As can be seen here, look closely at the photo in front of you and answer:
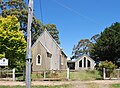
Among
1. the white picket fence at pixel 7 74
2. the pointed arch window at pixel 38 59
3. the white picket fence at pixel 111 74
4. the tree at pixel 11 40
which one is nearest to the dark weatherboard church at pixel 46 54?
the pointed arch window at pixel 38 59

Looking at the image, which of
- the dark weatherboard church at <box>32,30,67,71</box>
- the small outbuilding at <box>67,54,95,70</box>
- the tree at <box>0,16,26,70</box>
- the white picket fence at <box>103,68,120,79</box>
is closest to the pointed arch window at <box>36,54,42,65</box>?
the dark weatherboard church at <box>32,30,67,71</box>

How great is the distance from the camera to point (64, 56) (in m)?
60.0

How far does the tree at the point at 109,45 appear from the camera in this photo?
6519cm

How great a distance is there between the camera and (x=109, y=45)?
66562 millimetres

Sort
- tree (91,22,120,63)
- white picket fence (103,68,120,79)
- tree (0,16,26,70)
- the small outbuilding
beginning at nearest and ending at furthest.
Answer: white picket fence (103,68,120,79)
tree (0,16,26,70)
tree (91,22,120,63)
the small outbuilding

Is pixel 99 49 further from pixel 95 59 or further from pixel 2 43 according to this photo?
pixel 2 43

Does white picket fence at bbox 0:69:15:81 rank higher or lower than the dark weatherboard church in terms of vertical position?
lower

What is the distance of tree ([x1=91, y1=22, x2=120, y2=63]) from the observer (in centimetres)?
6519

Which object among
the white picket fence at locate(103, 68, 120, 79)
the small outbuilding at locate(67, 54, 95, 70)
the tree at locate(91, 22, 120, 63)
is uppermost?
the tree at locate(91, 22, 120, 63)

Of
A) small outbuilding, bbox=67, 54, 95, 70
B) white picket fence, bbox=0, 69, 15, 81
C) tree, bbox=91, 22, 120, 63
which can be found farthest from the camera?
small outbuilding, bbox=67, 54, 95, 70

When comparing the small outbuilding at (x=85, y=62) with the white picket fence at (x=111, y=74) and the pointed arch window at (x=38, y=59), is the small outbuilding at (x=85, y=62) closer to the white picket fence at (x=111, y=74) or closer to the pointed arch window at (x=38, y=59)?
the pointed arch window at (x=38, y=59)

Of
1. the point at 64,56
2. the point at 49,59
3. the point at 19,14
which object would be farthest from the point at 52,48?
the point at 19,14

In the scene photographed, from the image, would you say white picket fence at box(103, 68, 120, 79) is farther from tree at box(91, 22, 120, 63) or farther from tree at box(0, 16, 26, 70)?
tree at box(91, 22, 120, 63)

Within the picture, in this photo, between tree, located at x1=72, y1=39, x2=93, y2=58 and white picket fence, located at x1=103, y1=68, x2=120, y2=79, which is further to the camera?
tree, located at x1=72, y1=39, x2=93, y2=58
